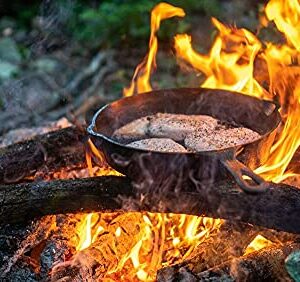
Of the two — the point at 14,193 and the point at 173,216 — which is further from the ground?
the point at 14,193

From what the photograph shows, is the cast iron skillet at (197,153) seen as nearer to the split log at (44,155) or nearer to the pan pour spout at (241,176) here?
the pan pour spout at (241,176)

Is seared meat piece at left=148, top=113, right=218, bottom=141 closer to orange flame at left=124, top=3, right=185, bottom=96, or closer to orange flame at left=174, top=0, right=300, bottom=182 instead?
orange flame at left=174, top=0, right=300, bottom=182

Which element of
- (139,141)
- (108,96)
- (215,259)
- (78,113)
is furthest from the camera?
(108,96)

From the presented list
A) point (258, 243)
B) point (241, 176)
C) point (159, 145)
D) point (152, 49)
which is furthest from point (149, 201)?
point (152, 49)

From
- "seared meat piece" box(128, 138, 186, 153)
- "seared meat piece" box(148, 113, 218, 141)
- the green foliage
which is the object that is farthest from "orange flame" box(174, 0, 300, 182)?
the green foliage

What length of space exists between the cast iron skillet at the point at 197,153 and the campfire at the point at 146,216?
0.02 m

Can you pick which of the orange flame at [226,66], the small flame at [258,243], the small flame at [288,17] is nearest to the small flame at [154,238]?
the small flame at [258,243]

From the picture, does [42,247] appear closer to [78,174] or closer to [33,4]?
[78,174]

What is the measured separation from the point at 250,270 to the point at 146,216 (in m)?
0.87

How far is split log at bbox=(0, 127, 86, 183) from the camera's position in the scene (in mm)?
3559

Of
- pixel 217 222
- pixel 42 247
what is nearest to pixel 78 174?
pixel 42 247

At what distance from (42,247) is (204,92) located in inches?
58.9

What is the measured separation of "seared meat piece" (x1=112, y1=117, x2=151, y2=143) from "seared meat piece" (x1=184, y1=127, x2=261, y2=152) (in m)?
0.33

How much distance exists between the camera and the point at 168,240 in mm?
3221
